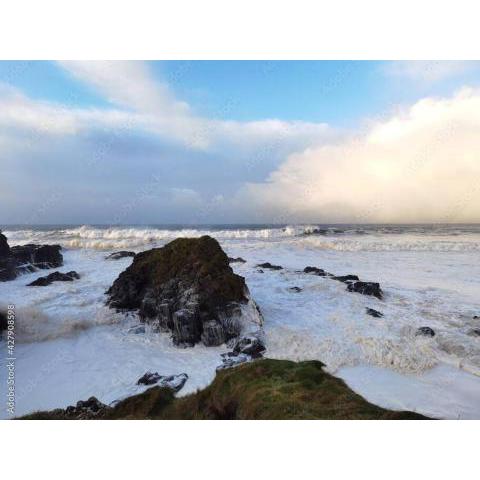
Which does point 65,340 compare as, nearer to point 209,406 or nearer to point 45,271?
point 209,406

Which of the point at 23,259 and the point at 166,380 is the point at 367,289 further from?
the point at 23,259

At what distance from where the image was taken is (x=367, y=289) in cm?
1376

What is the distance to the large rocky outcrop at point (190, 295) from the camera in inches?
370

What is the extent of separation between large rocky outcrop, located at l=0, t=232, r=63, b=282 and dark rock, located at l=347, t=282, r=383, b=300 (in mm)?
17046

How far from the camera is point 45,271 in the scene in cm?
2023

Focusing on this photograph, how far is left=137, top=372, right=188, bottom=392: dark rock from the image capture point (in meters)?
7.25

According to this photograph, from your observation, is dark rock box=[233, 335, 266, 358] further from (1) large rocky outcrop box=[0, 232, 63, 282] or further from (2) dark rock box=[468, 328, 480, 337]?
(1) large rocky outcrop box=[0, 232, 63, 282]

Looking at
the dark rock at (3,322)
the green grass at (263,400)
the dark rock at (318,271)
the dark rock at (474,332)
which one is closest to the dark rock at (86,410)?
the green grass at (263,400)

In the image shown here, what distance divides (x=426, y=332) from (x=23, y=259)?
70.1ft

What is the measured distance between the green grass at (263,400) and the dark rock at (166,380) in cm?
25

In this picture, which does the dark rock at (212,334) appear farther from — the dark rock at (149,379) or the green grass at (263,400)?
the green grass at (263,400)

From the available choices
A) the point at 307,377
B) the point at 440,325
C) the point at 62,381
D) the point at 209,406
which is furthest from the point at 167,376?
the point at 440,325

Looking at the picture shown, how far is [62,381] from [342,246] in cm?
2613
